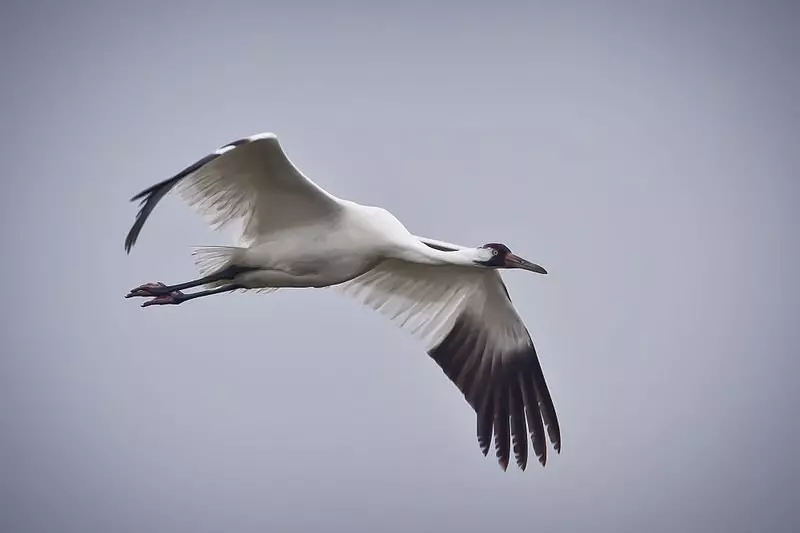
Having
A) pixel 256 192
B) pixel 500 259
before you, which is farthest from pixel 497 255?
pixel 256 192

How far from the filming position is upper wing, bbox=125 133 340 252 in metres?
10.4

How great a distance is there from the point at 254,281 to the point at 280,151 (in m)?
1.45

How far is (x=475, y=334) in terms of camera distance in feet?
40.4

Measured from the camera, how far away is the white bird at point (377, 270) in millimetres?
10633

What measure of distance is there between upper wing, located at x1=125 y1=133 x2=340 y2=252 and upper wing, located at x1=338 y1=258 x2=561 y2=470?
1.51 metres

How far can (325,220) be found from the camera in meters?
10.9

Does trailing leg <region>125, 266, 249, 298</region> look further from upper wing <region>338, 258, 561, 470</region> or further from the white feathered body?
upper wing <region>338, 258, 561, 470</region>

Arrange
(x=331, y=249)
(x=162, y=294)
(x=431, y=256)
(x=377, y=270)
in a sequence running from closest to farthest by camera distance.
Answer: (x=331, y=249), (x=431, y=256), (x=162, y=294), (x=377, y=270)

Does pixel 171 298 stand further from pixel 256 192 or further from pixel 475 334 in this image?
pixel 475 334

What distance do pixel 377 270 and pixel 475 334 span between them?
3.85 feet

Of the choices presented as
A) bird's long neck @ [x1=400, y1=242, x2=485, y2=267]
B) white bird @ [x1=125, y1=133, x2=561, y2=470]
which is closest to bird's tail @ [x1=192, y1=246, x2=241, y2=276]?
white bird @ [x1=125, y1=133, x2=561, y2=470]

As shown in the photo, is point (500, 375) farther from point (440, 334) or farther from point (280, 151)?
point (280, 151)

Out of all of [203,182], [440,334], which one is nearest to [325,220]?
[203,182]

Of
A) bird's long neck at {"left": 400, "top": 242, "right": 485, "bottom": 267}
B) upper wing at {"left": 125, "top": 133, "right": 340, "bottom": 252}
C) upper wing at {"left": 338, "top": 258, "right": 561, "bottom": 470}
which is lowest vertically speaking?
upper wing at {"left": 338, "top": 258, "right": 561, "bottom": 470}
